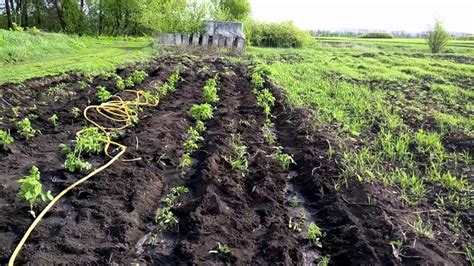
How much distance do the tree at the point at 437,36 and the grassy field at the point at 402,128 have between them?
16.2 meters

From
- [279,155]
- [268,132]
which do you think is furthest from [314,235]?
[268,132]

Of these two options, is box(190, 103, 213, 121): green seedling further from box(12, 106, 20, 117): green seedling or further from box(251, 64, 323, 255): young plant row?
box(12, 106, 20, 117): green seedling

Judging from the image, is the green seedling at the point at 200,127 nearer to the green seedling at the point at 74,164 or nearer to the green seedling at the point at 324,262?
the green seedling at the point at 74,164

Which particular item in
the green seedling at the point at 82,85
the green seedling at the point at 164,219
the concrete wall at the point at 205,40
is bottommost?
the green seedling at the point at 164,219

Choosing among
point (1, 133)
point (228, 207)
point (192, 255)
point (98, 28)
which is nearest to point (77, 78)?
point (1, 133)

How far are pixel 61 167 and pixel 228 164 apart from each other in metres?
1.94

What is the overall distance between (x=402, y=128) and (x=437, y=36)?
2473 cm

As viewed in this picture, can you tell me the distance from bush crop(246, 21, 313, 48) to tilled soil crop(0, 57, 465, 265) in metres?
23.9

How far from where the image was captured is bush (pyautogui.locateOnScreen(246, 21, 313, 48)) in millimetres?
30359

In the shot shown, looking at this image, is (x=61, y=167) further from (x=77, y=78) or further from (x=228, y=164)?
(x=77, y=78)

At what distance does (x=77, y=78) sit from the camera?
34.4ft

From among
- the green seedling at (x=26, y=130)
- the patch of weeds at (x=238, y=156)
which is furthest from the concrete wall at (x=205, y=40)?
the green seedling at (x=26, y=130)

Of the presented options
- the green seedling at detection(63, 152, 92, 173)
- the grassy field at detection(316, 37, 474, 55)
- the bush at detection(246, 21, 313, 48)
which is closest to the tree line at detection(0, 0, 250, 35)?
the bush at detection(246, 21, 313, 48)

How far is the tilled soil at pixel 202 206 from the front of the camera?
3668 millimetres
